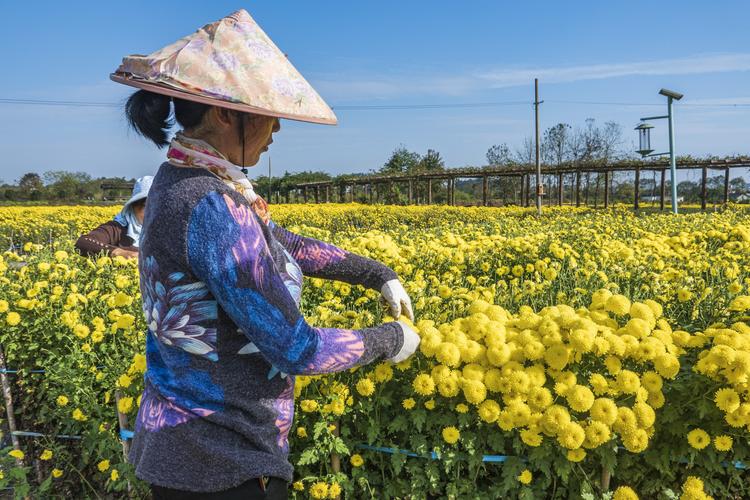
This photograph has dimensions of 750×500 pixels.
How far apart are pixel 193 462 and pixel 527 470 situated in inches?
42.6

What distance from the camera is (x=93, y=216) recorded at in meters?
14.7

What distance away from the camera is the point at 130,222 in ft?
17.5

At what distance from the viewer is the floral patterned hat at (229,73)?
3.76 feet

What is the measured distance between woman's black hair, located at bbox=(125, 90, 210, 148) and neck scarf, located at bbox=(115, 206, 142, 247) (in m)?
4.30

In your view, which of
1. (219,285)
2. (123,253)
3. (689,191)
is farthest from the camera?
(689,191)

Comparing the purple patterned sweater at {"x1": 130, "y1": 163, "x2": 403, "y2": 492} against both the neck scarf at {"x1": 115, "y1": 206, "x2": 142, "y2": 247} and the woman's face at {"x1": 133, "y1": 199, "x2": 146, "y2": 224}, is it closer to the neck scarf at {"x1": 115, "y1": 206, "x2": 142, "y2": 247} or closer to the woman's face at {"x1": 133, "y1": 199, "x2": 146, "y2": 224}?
the woman's face at {"x1": 133, "y1": 199, "x2": 146, "y2": 224}

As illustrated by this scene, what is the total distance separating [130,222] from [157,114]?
4506 mm

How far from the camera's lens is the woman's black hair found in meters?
1.22

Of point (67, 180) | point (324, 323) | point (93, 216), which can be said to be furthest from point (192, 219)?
point (67, 180)

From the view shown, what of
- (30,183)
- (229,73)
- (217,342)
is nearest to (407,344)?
(217,342)

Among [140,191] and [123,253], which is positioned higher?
[140,191]

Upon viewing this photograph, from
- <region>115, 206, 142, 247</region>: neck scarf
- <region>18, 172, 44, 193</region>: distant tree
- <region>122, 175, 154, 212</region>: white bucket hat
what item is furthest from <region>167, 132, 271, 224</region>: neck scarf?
<region>18, 172, 44, 193</region>: distant tree

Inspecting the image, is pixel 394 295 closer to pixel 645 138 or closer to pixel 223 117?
pixel 223 117

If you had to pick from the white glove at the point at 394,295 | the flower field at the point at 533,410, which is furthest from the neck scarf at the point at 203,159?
the flower field at the point at 533,410
